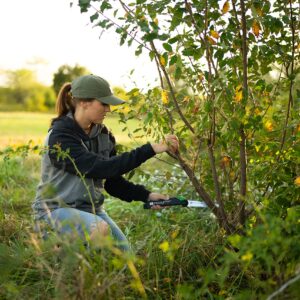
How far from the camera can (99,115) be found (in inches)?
120

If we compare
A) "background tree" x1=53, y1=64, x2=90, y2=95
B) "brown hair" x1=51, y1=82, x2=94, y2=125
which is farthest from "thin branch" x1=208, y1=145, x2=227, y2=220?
"background tree" x1=53, y1=64, x2=90, y2=95

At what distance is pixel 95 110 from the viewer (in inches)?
119

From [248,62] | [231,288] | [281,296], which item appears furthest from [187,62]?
[281,296]

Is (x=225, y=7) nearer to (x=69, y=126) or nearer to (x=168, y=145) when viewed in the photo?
(x=168, y=145)

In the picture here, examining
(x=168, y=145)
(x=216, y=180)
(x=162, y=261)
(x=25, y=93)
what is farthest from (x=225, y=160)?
(x=25, y=93)

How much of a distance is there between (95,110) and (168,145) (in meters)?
0.56

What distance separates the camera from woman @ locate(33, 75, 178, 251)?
281 cm

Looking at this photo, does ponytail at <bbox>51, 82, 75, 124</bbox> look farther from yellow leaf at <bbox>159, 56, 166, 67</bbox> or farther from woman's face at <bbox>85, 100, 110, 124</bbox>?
yellow leaf at <bbox>159, 56, 166, 67</bbox>

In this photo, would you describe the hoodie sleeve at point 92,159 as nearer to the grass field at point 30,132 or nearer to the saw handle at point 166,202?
the saw handle at point 166,202

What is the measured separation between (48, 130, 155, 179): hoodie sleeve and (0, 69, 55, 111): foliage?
169 feet

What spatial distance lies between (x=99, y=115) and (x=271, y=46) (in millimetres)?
1039

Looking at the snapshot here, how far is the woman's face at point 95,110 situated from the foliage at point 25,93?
169 ft

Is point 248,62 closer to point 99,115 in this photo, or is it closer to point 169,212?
point 99,115

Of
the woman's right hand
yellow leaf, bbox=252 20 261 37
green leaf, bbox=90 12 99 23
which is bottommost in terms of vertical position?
the woman's right hand
